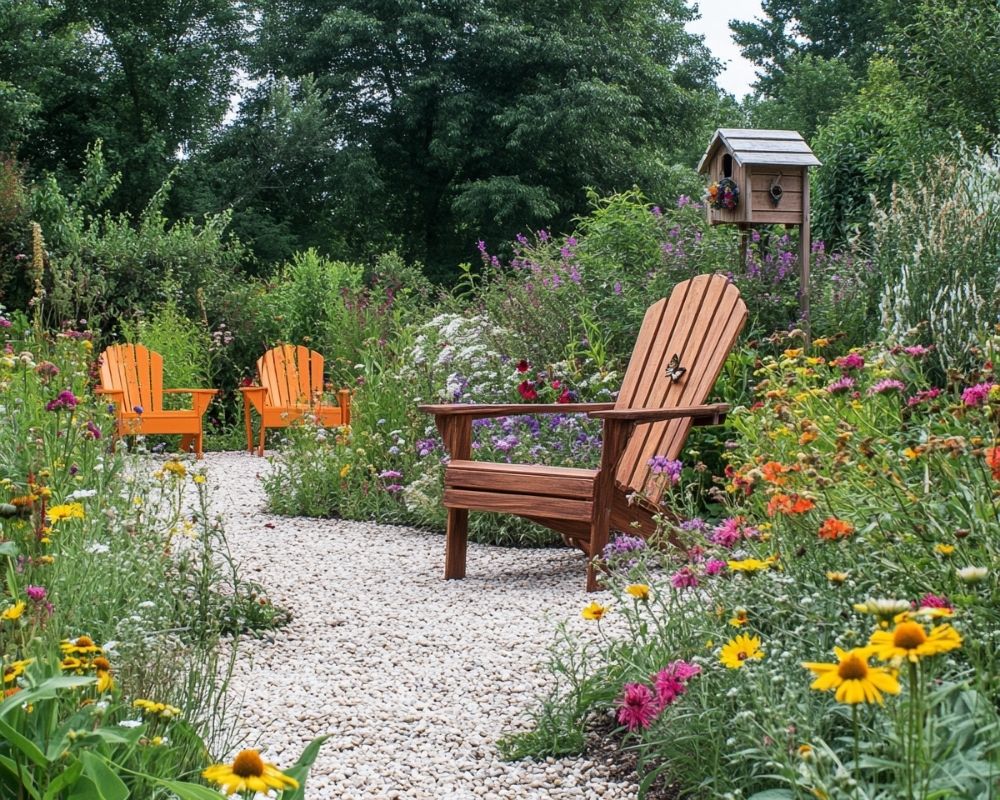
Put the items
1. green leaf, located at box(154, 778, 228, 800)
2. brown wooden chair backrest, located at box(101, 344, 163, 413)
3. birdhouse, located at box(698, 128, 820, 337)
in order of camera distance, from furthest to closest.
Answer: brown wooden chair backrest, located at box(101, 344, 163, 413) → birdhouse, located at box(698, 128, 820, 337) → green leaf, located at box(154, 778, 228, 800)

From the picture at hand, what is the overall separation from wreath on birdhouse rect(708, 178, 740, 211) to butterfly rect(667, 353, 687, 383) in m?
1.68

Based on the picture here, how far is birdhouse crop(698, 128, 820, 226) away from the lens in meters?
5.89

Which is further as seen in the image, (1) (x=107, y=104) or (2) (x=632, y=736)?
(1) (x=107, y=104)

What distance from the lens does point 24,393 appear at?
411 cm

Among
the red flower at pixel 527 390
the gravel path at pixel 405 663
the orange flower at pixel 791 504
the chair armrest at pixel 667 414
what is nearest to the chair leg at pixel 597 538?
the gravel path at pixel 405 663

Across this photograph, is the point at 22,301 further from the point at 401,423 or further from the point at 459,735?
the point at 459,735

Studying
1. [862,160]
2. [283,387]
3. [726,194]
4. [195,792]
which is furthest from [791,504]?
[862,160]

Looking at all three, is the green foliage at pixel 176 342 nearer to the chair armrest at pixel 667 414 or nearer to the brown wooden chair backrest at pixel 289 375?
the brown wooden chair backrest at pixel 289 375

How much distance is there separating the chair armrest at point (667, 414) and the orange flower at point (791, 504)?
1.64m

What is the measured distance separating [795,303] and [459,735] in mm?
3765

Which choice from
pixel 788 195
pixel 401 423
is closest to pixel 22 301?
pixel 401 423

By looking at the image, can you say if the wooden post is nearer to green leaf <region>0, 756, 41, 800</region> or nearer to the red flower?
the red flower

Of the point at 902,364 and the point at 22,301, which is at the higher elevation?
the point at 22,301

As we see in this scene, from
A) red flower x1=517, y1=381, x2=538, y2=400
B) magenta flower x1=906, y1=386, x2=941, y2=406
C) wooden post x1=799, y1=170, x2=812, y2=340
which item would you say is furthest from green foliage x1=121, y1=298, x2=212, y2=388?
magenta flower x1=906, y1=386, x2=941, y2=406
